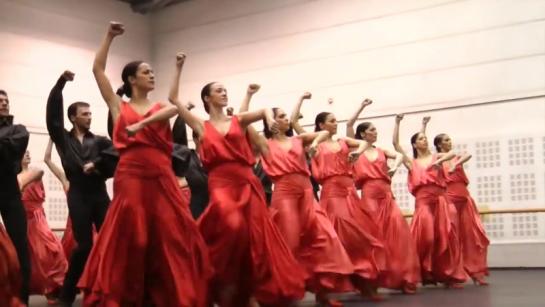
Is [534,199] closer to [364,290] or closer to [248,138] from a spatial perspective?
[364,290]

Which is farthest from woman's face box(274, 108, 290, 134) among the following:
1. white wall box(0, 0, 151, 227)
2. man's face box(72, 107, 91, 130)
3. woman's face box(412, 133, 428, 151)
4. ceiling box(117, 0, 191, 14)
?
ceiling box(117, 0, 191, 14)

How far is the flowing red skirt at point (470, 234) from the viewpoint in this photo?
803cm

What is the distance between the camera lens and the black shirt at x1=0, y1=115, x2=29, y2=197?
15.6 feet

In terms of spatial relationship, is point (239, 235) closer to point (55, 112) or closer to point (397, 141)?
point (55, 112)

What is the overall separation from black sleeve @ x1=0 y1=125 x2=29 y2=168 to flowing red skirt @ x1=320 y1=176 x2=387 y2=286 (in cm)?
276

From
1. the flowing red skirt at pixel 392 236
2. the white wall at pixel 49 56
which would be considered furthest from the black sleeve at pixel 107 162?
the white wall at pixel 49 56

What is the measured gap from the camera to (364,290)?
619 cm

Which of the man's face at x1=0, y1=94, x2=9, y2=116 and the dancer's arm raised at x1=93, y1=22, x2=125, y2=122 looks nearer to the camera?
the dancer's arm raised at x1=93, y1=22, x2=125, y2=122

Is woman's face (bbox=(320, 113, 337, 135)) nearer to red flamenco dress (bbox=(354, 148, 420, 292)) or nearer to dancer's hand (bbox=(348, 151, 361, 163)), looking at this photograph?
dancer's hand (bbox=(348, 151, 361, 163))

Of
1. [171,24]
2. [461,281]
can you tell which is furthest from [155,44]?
[461,281]

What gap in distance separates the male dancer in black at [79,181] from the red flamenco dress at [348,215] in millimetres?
2043

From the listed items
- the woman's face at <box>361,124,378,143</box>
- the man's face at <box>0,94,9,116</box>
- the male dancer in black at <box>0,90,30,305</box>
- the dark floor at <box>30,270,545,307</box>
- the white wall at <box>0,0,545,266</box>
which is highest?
the white wall at <box>0,0,545,266</box>

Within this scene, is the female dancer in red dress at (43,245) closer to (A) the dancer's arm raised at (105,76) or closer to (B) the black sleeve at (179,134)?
(B) the black sleeve at (179,134)

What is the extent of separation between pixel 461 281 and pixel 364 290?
1.80 metres
